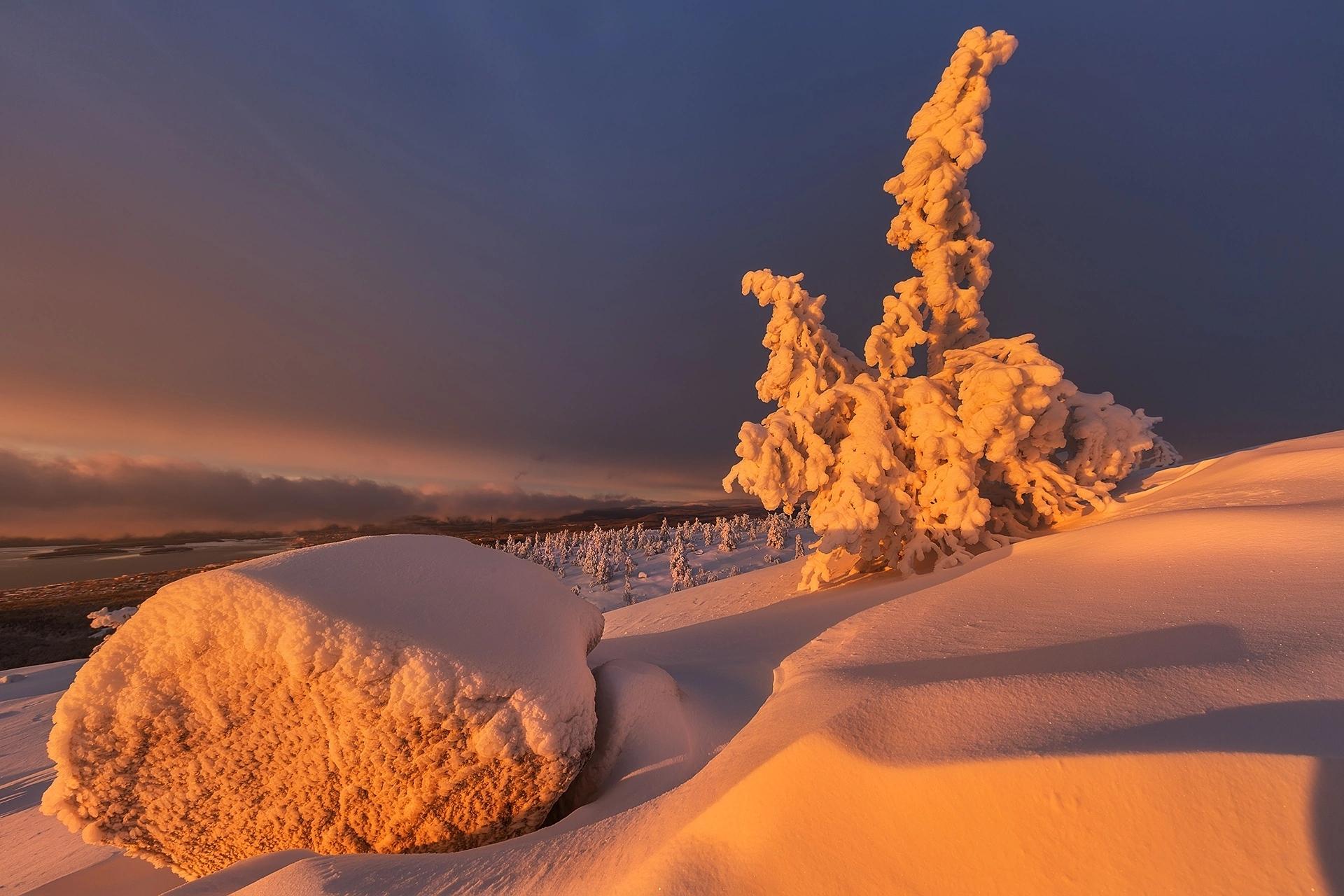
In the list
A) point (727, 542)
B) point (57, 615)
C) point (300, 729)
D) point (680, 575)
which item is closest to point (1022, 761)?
point (300, 729)

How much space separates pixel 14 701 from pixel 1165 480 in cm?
1986

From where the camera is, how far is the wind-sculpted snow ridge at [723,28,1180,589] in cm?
716

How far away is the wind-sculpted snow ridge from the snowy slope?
3911 mm

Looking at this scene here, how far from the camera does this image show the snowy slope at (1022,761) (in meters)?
1.07

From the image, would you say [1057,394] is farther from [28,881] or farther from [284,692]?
[28,881]

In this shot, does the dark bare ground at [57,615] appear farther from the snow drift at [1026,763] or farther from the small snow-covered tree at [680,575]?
the snow drift at [1026,763]

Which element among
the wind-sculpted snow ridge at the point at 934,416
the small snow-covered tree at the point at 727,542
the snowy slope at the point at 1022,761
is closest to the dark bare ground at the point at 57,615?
the wind-sculpted snow ridge at the point at 934,416

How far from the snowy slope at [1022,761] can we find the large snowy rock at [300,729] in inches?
16.9

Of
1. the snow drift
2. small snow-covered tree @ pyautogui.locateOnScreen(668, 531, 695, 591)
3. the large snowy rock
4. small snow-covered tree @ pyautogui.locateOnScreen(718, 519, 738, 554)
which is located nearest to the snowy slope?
the snow drift

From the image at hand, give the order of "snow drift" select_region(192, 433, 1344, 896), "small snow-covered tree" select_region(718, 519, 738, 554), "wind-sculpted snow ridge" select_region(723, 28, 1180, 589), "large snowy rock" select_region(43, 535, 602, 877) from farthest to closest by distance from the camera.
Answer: "small snow-covered tree" select_region(718, 519, 738, 554) → "wind-sculpted snow ridge" select_region(723, 28, 1180, 589) → "large snowy rock" select_region(43, 535, 602, 877) → "snow drift" select_region(192, 433, 1344, 896)

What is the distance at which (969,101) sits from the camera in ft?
27.5

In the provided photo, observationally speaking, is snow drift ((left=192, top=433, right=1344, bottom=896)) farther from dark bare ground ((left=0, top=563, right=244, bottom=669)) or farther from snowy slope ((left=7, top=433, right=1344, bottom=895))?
dark bare ground ((left=0, top=563, right=244, bottom=669))

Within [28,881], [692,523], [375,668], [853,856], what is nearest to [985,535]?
[853,856]

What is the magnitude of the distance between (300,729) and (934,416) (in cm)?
786
